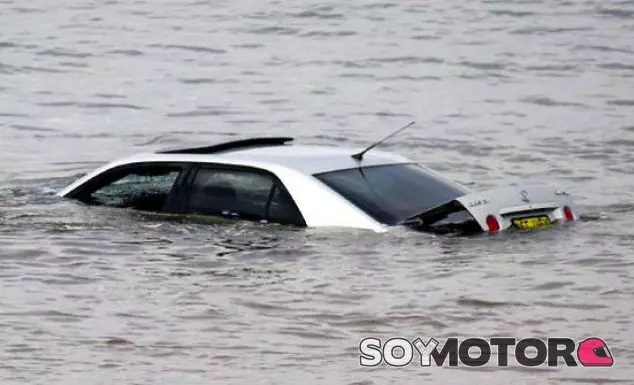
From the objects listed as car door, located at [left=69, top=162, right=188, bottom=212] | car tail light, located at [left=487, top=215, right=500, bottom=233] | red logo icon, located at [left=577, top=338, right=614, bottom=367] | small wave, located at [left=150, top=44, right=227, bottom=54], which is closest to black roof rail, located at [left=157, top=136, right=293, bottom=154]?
car door, located at [left=69, top=162, right=188, bottom=212]

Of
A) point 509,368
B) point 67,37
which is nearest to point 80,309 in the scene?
point 509,368

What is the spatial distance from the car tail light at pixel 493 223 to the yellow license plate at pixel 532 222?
0.61 ft

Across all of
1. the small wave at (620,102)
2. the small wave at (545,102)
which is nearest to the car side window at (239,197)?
the small wave at (545,102)

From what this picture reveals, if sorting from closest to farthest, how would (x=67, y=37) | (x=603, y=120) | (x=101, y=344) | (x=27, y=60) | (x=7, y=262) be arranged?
(x=101, y=344) → (x=7, y=262) → (x=603, y=120) → (x=27, y=60) → (x=67, y=37)

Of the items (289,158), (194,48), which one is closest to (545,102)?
(194,48)

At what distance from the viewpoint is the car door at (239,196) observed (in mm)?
13000

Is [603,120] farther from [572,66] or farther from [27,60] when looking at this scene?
[27,60]

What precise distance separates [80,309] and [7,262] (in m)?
1.87

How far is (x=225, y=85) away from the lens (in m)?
27.4

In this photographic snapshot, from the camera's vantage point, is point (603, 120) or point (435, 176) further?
point (603, 120)

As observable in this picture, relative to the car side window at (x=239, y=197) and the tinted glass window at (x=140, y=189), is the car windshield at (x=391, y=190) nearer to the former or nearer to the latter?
the car side window at (x=239, y=197)

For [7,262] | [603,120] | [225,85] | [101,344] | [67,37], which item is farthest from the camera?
[67,37]

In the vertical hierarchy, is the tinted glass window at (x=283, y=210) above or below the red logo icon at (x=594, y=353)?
above

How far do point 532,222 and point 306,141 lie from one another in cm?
921
